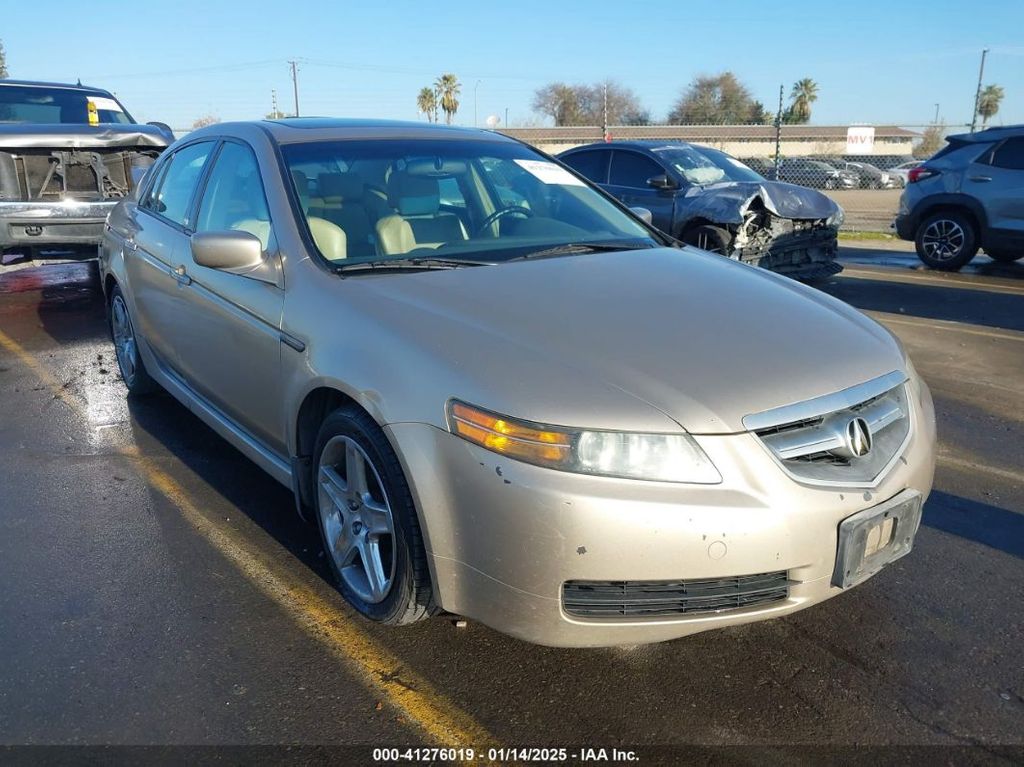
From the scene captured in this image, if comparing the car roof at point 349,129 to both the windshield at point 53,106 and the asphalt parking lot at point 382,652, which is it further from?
the windshield at point 53,106

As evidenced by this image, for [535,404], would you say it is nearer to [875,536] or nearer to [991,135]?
[875,536]

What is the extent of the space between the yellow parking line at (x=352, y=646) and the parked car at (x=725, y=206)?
17.3 ft

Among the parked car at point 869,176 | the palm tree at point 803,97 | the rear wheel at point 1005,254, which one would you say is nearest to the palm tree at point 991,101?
the palm tree at point 803,97

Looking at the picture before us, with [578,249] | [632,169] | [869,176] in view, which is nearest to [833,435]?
[578,249]

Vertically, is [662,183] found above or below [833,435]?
above

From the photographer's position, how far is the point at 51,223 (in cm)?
764

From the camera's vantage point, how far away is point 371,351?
8.79 feet

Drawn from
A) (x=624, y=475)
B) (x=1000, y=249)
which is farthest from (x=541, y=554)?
(x=1000, y=249)

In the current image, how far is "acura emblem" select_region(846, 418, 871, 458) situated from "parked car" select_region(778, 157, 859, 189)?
2752cm

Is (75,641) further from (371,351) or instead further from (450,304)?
(450,304)

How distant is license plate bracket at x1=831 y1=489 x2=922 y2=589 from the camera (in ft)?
7.79

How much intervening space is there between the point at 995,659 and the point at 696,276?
1.62 metres

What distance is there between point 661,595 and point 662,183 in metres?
7.12

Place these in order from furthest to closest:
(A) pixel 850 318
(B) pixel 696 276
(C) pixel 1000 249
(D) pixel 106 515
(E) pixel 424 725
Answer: (C) pixel 1000 249 → (D) pixel 106 515 → (B) pixel 696 276 → (A) pixel 850 318 → (E) pixel 424 725
